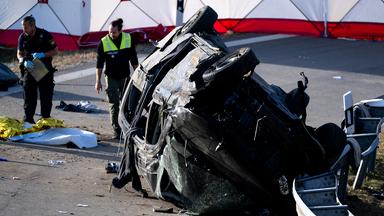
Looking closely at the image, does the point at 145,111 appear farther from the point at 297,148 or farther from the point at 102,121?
the point at 102,121

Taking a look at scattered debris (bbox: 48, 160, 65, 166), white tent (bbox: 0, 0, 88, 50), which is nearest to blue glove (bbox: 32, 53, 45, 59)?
scattered debris (bbox: 48, 160, 65, 166)

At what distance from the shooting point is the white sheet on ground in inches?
466

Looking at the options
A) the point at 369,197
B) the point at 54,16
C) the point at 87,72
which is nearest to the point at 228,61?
the point at 369,197

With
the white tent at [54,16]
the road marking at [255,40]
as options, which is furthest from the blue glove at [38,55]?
the white tent at [54,16]

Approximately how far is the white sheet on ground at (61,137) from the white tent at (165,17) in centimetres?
1026

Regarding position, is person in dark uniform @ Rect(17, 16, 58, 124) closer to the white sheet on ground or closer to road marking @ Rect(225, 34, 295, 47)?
the white sheet on ground

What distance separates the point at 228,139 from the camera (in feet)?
25.0

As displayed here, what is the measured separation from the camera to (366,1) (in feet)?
71.7

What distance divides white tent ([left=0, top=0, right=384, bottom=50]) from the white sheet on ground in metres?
10.3

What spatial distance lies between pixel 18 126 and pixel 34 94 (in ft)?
2.47

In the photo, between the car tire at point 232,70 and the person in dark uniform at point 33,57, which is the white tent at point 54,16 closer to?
the person in dark uniform at point 33,57

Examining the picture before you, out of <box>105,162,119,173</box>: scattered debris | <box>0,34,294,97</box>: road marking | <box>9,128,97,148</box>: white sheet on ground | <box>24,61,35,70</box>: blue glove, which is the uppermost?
<box>24,61,35,70</box>: blue glove

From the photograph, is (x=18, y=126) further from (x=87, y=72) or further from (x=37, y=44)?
(x=87, y=72)

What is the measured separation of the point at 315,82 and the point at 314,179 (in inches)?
359
